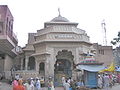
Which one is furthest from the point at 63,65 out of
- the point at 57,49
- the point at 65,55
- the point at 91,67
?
the point at 91,67

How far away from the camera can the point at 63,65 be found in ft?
80.0

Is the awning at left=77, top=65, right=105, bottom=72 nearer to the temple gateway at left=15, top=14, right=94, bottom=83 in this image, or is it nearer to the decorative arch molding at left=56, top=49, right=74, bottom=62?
the temple gateway at left=15, top=14, right=94, bottom=83

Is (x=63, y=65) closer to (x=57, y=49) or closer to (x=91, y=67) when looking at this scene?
(x=57, y=49)

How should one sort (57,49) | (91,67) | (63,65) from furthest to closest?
(63,65) < (57,49) < (91,67)

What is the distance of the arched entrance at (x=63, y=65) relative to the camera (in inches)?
856

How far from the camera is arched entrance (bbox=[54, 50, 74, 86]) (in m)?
21.7

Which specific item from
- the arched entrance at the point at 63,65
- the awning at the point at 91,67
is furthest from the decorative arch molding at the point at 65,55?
the awning at the point at 91,67

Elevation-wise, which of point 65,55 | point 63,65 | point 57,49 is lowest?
point 63,65

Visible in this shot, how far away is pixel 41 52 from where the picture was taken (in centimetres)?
2147

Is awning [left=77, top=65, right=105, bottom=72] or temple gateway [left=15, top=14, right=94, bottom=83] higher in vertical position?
temple gateway [left=15, top=14, right=94, bottom=83]

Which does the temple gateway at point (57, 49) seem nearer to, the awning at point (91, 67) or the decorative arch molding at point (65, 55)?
the decorative arch molding at point (65, 55)

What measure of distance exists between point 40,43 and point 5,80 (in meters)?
6.02

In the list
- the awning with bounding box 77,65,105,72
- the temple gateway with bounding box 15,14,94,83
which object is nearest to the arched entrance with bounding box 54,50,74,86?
the temple gateway with bounding box 15,14,94,83

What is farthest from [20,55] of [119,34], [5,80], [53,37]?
[119,34]
